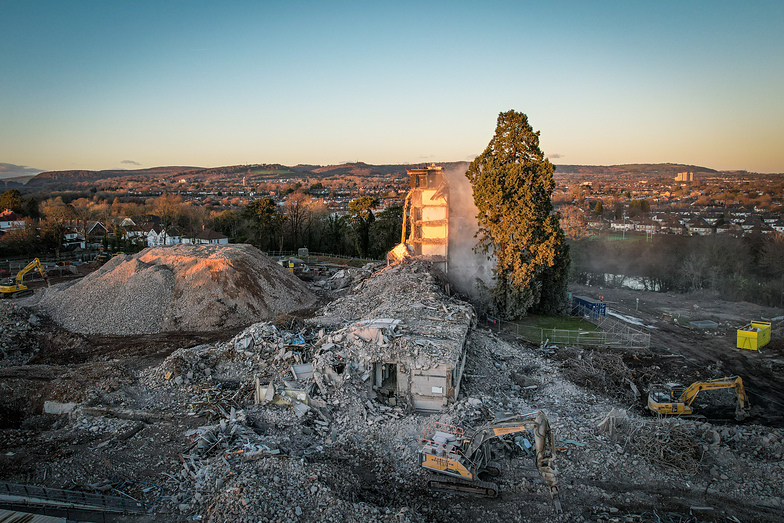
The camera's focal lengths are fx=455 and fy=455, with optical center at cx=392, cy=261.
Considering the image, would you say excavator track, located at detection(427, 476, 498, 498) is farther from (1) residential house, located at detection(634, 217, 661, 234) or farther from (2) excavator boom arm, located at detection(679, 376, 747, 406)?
(1) residential house, located at detection(634, 217, 661, 234)

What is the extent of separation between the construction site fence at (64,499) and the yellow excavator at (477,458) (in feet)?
20.3

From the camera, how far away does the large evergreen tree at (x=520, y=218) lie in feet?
79.0

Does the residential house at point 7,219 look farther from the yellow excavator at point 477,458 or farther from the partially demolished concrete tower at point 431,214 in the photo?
the yellow excavator at point 477,458

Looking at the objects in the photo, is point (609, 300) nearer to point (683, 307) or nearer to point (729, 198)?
point (683, 307)

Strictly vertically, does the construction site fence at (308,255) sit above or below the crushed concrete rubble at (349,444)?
above

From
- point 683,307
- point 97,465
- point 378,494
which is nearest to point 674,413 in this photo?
point 378,494

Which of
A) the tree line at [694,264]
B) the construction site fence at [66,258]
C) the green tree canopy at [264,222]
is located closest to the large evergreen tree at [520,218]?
the tree line at [694,264]

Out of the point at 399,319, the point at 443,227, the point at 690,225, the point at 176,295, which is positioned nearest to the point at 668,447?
the point at 399,319

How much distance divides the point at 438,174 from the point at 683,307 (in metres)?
17.8

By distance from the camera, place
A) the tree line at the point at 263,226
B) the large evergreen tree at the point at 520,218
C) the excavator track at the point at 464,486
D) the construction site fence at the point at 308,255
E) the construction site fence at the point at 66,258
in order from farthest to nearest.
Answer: the construction site fence at the point at 308,255 → the tree line at the point at 263,226 → the construction site fence at the point at 66,258 → the large evergreen tree at the point at 520,218 → the excavator track at the point at 464,486

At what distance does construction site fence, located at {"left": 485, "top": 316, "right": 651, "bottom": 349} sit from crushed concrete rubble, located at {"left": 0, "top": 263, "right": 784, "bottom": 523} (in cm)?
525

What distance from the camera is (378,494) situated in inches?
396

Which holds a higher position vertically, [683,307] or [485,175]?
[485,175]

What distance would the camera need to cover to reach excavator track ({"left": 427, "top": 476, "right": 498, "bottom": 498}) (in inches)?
393
